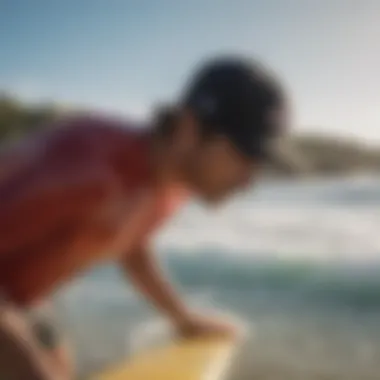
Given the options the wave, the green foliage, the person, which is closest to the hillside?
the green foliage

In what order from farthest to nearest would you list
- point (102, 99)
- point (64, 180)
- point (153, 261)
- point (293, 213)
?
point (293, 213)
point (102, 99)
point (153, 261)
point (64, 180)

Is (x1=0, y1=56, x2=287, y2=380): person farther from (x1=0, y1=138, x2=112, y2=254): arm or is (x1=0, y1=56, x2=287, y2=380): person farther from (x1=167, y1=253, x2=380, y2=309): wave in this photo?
(x1=167, y1=253, x2=380, y2=309): wave

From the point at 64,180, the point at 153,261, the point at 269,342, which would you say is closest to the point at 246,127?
the point at 64,180

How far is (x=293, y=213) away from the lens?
1.29 metres

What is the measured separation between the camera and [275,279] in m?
1.26

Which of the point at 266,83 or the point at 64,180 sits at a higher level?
the point at 266,83

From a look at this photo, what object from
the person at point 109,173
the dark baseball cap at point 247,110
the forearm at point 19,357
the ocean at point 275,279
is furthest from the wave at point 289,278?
the forearm at point 19,357

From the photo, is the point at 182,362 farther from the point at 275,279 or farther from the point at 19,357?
the point at 19,357

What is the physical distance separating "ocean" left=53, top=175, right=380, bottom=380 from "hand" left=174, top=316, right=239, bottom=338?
43 mm

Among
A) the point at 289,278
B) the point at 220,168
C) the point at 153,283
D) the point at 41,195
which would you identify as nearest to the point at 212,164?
the point at 220,168

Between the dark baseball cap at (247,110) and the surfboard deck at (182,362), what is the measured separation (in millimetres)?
320

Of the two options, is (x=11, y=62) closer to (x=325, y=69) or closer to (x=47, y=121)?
(x=47, y=121)

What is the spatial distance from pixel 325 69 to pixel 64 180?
1.73 ft

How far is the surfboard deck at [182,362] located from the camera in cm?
101
